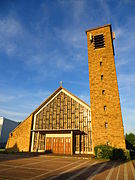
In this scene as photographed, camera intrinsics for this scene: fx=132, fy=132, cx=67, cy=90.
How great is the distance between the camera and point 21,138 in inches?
938

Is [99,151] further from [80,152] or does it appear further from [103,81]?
[103,81]

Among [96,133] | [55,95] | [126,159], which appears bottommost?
[126,159]

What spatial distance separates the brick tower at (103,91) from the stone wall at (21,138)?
11780mm

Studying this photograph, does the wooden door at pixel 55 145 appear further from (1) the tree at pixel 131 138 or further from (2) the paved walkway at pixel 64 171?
(1) the tree at pixel 131 138

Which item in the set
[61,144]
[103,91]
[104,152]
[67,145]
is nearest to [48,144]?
[61,144]

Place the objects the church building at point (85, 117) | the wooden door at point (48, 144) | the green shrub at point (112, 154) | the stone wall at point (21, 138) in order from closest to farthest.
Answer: the green shrub at point (112, 154), the church building at point (85, 117), the wooden door at point (48, 144), the stone wall at point (21, 138)

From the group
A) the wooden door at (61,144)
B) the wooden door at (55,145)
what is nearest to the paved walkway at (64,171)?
the wooden door at (61,144)

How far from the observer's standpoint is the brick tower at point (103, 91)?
18000 mm

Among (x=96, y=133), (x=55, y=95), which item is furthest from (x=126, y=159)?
(x=55, y=95)

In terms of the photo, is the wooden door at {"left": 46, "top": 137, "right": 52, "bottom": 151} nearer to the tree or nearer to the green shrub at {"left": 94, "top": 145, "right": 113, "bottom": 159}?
the green shrub at {"left": 94, "top": 145, "right": 113, "bottom": 159}

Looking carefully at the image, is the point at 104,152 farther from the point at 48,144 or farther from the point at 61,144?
the point at 48,144

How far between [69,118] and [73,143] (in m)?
3.97

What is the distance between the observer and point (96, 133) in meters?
18.7

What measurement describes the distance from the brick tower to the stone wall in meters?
11.8
